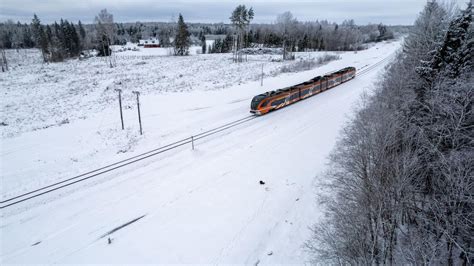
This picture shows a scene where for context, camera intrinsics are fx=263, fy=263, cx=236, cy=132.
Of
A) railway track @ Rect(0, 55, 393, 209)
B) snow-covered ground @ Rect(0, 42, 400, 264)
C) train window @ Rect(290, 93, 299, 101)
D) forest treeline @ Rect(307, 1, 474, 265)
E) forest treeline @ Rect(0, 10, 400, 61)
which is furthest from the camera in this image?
forest treeline @ Rect(0, 10, 400, 61)

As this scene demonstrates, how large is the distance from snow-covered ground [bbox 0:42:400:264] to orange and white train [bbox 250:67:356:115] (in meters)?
1.05

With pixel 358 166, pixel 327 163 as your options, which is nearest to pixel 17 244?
pixel 358 166

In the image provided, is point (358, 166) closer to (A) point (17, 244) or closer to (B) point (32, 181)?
(A) point (17, 244)

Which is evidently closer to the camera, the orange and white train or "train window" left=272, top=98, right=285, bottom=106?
the orange and white train

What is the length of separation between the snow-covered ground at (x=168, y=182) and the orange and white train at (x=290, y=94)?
1.05 meters

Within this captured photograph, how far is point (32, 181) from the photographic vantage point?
15719 millimetres

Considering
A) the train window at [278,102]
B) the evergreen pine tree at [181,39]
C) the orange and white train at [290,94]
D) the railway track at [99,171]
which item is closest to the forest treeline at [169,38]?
the evergreen pine tree at [181,39]

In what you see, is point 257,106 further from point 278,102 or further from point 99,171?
point 99,171

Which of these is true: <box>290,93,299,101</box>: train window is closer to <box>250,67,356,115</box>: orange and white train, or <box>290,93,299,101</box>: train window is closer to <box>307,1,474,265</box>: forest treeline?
<box>250,67,356,115</box>: orange and white train

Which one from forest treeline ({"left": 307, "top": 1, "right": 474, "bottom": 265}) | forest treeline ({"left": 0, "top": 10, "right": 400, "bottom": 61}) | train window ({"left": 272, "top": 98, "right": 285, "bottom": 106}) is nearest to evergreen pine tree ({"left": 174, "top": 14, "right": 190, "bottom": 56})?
forest treeline ({"left": 0, "top": 10, "right": 400, "bottom": 61})

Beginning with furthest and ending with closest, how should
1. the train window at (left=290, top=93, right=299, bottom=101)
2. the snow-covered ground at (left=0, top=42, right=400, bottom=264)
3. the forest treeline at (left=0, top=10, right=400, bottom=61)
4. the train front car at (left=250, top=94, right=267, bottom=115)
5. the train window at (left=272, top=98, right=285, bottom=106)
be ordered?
the forest treeline at (left=0, top=10, right=400, bottom=61) → the train window at (left=290, top=93, right=299, bottom=101) → the train window at (left=272, top=98, right=285, bottom=106) → the train front car at (left=250, top=94, right=267, bottom=115) → the snow-covered ground at (left=0, top=42, right=400, bottom=264)

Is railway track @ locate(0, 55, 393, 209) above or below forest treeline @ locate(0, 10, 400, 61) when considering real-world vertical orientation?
below

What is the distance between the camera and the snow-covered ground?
452 inches

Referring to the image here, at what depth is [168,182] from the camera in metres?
15.7
